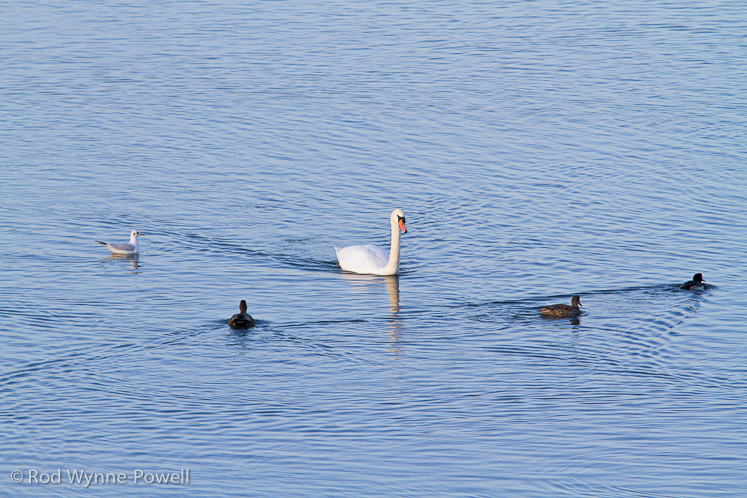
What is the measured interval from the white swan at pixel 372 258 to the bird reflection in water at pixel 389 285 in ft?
0.40

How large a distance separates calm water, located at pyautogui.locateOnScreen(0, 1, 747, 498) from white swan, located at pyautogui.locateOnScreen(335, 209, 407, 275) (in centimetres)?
28

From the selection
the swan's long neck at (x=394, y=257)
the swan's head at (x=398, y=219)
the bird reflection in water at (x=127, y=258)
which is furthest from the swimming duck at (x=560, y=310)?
the bird reflection in water at (x=127, y=258)

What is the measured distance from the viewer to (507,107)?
31.3m

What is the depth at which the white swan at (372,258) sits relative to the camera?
19484 mm

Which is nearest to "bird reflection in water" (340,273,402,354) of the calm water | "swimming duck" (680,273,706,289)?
the calm water

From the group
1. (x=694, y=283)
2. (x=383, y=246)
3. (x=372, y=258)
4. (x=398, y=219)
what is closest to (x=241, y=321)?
(x=372, y=258)

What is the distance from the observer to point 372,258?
19562 millimetres

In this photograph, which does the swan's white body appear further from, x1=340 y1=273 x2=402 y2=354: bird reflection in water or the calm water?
x1=340 y1=273 x2=402 y2=354: bird reflection in water

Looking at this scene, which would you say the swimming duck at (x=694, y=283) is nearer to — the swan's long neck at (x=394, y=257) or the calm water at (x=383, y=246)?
the calm water at (x=383, y=246)

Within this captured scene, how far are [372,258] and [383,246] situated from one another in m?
2.10

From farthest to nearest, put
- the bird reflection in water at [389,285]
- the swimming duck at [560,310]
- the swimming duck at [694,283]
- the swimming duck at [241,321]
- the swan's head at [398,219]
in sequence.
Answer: the swan's head at [398,219]
the swimming duck at [694,283]
the bird reflection in water at [389,285]
the swimming duck at [560,310]
the swimming duck at [241,321]

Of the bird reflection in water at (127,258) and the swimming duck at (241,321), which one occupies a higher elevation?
the bird reflection in water at (127,258)

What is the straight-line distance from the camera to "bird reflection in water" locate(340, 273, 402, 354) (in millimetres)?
16656

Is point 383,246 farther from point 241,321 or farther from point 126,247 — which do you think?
point 241,321
